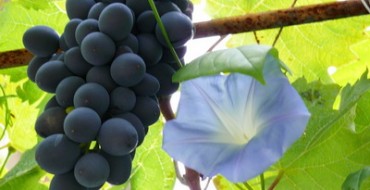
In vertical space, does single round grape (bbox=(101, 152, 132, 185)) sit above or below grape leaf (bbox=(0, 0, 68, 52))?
above

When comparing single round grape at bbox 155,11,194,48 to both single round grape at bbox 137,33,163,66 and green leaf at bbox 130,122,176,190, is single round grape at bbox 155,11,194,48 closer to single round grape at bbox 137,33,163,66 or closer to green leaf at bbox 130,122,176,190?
single round grape at bbox 137,33,163,66

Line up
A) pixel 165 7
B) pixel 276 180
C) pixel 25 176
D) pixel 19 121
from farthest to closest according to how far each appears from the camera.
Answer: pixel 19 121 → pixel 25 176 → pixel 276 180 → pixel 165 7

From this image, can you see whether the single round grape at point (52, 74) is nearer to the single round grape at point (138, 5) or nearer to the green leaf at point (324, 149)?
the single round grape at point (138, 5)

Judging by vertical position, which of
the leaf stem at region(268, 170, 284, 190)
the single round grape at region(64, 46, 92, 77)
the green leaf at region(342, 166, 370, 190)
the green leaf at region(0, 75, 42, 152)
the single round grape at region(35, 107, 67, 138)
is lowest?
the green leaf at region(0, 75, 42, 152)

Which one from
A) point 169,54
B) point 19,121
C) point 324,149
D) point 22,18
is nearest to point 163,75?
point 169,54

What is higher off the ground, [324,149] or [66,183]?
[66,183]

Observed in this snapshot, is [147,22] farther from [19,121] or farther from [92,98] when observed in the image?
[19,121]

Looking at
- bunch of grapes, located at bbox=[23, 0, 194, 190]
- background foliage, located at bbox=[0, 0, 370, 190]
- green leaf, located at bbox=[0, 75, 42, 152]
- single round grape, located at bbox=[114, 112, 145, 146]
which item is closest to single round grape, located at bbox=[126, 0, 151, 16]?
bunch of grapes, located at bbox=[23, 0, 194, 190]
